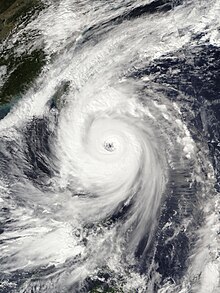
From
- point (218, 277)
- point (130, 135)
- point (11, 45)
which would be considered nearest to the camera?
point (218, 277)

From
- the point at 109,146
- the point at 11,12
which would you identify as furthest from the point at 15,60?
the point at 109,146

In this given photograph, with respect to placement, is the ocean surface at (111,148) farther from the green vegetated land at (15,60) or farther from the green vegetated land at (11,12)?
the green vegetated land at (11,12)

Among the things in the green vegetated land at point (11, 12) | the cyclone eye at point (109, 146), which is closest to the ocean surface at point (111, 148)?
the cyclone eye at point (109, 146)

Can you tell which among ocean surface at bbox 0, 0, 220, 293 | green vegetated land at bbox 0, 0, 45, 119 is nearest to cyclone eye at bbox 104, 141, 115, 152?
ocean surface at bbox 0, 0, 220, 293

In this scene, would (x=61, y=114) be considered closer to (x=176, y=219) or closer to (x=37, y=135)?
(x=37, y=135)

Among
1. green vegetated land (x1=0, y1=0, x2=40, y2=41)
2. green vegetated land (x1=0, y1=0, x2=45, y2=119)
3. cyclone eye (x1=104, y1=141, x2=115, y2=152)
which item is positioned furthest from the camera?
green vegetated land (x1=0, y1=0, x2=40, y2=41)

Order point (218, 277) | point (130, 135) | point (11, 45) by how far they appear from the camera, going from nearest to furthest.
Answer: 1. point (218, 277)
2. point (130, 135)
3. point (11, 45)

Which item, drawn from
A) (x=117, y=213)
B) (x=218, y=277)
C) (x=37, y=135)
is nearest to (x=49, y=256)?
(x=117, y=213)

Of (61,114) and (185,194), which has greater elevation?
(61,114)

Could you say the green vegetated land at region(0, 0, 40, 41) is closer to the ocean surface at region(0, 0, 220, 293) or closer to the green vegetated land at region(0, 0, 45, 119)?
the green vegetated land at region(0, 0, 45, 119)
